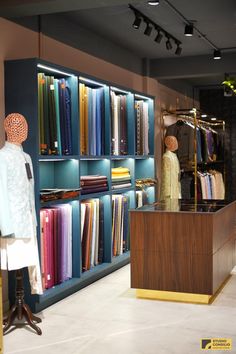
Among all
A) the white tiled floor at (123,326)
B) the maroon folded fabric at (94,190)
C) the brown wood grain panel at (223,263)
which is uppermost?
the maroon folded fabric at (94,190)

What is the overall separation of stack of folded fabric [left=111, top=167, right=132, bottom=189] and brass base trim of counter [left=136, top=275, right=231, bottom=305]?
1.61 meters

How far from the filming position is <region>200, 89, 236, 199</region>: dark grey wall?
11.6 metres

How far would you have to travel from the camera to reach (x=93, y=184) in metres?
5.68

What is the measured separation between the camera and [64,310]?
466cm

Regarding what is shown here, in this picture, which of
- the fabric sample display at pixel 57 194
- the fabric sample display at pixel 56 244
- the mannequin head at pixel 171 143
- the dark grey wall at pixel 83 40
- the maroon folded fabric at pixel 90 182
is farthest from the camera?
the mannequin head at pixel 171 143

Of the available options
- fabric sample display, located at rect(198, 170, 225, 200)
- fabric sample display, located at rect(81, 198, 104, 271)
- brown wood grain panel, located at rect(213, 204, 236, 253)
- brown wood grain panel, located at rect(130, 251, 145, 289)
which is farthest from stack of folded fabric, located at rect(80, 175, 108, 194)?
fabric sample display, located at rect(198, 170, 225, 200)

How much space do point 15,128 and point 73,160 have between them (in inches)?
49.4

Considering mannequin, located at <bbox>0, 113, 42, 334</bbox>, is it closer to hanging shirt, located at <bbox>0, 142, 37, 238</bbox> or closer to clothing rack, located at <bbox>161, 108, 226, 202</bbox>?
hanging shirt, located at <bbox>0, 142, 37, 238</bbox>

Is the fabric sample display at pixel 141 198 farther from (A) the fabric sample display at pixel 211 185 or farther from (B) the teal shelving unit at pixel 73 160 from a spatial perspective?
(A) the fabric sample display at pixel 211 185

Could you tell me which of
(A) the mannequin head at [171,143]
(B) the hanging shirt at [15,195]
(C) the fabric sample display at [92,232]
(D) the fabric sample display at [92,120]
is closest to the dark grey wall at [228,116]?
(A) the mannequin head at [171,143]

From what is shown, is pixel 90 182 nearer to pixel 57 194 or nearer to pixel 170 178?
pixel 57 194

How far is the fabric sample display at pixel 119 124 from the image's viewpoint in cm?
630

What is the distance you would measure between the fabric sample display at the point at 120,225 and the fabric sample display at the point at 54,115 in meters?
1.42

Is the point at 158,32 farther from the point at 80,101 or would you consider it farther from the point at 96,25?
the point at 80,101
